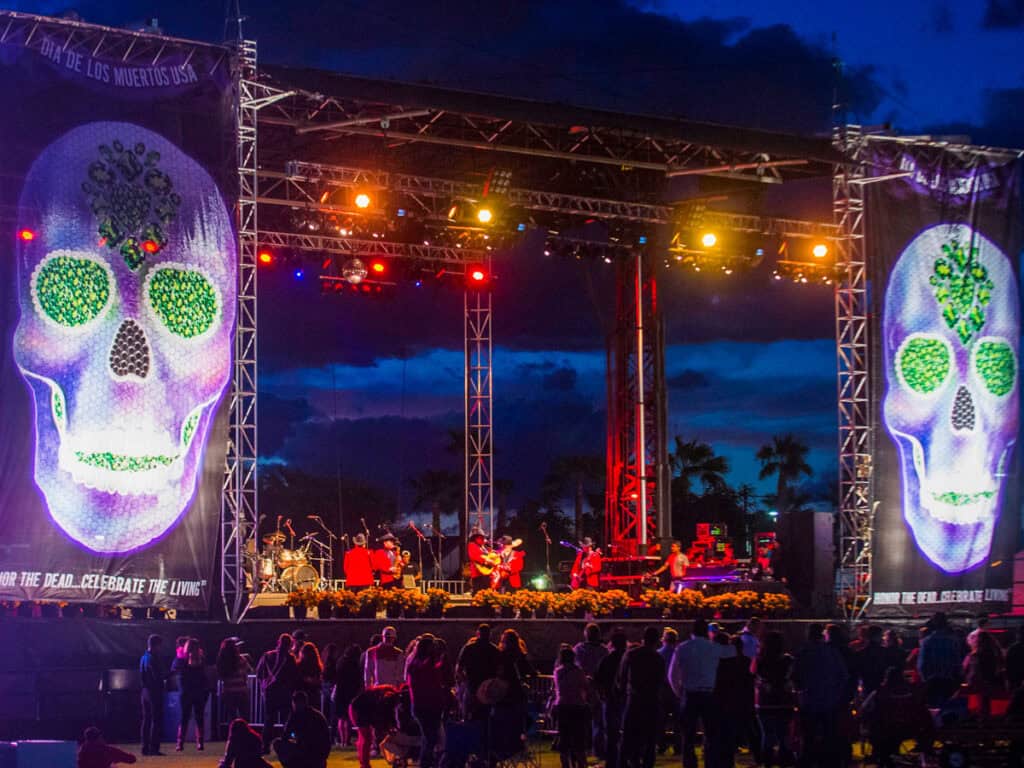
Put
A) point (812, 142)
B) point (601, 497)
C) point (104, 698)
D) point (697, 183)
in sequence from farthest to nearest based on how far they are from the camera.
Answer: point (601, 497) < point (697, 183) < point (812, 142) < point (104, 698)

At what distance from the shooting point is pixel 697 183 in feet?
81.0

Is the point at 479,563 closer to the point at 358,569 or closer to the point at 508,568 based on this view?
the point at 508,568

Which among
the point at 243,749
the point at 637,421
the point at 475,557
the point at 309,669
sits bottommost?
the point at 243,749

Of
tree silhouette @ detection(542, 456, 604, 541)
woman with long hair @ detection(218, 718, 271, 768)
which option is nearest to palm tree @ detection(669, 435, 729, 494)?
tree silhouette @ detection(542, 456, 604, 541)

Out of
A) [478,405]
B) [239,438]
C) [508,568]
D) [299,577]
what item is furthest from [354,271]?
[239,438]

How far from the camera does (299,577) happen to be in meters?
24.8

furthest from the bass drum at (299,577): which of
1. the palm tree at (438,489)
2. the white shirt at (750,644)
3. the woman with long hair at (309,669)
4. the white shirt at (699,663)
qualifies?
the palm tree at (438,489)

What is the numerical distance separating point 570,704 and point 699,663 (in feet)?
3.77

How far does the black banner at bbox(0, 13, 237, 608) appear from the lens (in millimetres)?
15375

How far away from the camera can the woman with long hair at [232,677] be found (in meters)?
14.2

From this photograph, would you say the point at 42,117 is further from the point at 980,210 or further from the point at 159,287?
the point at 980,210

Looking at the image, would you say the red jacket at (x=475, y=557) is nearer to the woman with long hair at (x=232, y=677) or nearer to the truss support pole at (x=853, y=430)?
the truss support pole at (x=853, y=430)

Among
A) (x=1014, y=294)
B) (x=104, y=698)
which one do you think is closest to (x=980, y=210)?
(x=1014, y=294)

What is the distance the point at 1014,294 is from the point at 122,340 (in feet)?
43.9
